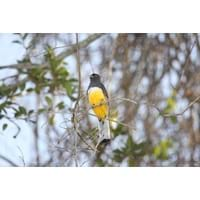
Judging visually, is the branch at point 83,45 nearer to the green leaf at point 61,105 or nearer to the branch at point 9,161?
the green leaf at point 61,105

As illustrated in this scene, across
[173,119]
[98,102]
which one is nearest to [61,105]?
[98,102]

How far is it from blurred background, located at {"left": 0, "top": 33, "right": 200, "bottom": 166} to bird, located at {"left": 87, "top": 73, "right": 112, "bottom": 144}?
0.08 feet

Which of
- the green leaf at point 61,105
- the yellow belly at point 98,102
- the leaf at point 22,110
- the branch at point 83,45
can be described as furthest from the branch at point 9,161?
the branch at point 83,45

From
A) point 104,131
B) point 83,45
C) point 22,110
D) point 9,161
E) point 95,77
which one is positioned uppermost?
point 83,45

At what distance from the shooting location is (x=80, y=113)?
2494mm

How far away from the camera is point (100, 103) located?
247 centimetres

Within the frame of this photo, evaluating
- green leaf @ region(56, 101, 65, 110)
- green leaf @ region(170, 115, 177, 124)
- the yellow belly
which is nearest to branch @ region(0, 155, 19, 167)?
green leaf @ region(56, 101, 65, 110)

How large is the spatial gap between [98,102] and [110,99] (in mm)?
61

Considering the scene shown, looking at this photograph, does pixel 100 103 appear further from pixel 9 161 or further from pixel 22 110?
pixel 9 161

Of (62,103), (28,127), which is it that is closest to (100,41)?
(62,103)

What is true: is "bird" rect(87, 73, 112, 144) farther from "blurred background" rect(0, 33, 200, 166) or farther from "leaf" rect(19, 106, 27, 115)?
"leaf" rect(19, 106, 27, 115)

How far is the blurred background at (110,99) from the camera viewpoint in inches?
97.3
